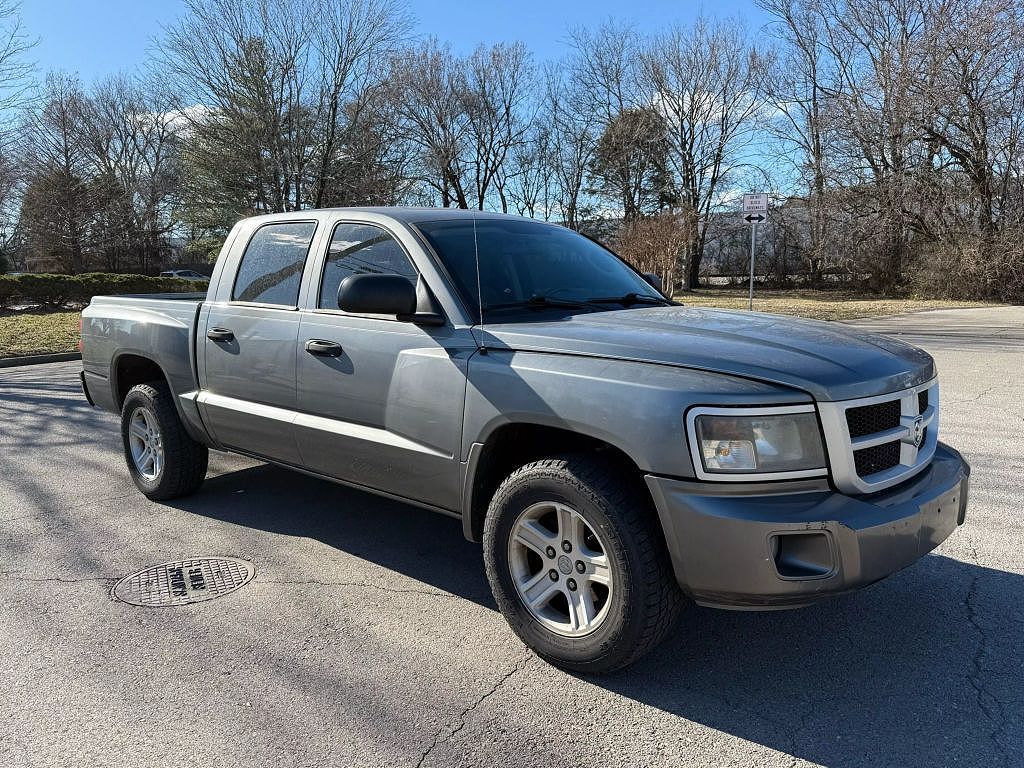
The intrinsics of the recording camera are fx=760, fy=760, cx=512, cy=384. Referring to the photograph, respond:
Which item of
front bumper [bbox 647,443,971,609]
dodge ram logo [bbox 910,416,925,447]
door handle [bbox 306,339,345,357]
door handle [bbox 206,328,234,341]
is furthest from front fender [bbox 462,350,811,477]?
door handle [bbox 206,328,234,341]

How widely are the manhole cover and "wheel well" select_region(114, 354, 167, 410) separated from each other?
5.28 feet

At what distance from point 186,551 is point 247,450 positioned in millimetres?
647

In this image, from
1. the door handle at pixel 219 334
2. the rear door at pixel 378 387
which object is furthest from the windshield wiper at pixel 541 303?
the door handle at pixel 219 334

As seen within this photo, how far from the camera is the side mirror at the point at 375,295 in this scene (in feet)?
10.6

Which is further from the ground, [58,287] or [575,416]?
[58,287]

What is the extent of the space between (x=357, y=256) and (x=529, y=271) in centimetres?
89

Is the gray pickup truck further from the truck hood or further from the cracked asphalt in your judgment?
the cracked asphalt

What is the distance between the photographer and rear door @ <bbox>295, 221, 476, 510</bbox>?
3.27m

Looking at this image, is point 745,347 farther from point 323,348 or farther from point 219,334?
point 219,334

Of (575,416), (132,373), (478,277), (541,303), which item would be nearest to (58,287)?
(132,373)

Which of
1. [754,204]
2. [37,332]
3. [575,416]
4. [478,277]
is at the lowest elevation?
[37,332]

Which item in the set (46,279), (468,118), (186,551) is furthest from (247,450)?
(468,118)

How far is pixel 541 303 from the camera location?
363 centimetres

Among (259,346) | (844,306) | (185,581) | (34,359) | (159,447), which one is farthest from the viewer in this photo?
(844,306)
